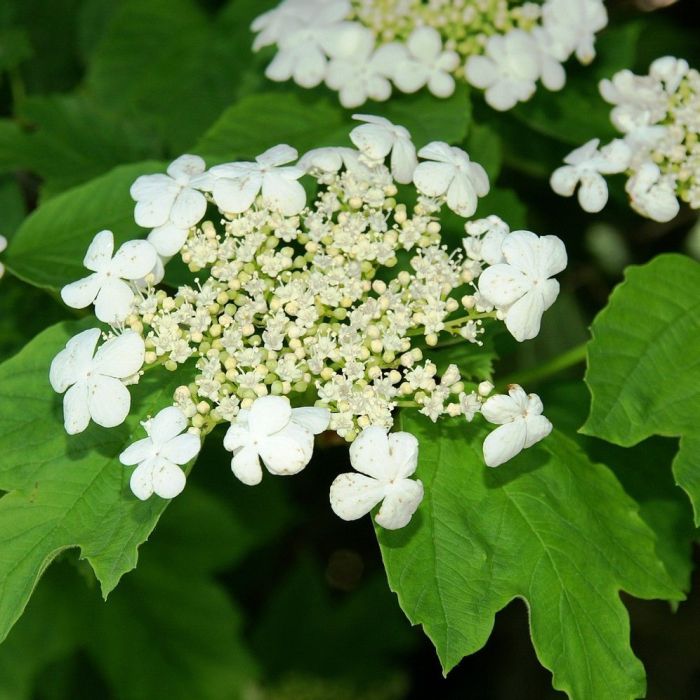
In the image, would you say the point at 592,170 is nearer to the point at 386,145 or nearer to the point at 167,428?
the point at 386,145

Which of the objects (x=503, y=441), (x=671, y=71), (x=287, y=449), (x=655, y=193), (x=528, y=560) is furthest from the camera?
(x=671, y=71)

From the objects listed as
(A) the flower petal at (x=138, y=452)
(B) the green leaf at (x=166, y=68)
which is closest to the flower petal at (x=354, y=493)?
(A) the flower petal at (x=138, y=452)

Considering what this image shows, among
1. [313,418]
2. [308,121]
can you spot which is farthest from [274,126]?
[313,418]

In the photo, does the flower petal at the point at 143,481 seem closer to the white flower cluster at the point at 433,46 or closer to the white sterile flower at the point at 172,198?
the white sterile flower at the point at 172,198

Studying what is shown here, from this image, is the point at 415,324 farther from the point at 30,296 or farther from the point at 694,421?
the point at 30,296

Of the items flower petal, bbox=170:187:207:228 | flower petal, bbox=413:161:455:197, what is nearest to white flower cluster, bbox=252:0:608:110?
flower petal, bbox=413:161:455:197

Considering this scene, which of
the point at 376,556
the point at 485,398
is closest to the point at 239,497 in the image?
the point at 376,556
